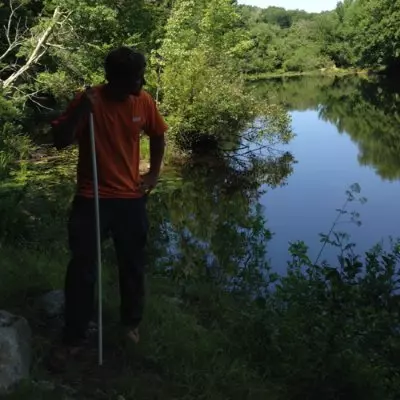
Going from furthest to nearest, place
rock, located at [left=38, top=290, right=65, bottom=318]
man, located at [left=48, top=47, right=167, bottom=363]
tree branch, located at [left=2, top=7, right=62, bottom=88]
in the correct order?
tree branch, located at [left=2, top=7, right=62, bottom=88]
rock, located at [left=38, top=290, right=65, bottom=318]
man, located at [left=48, top=47, right=167, bottom=363]

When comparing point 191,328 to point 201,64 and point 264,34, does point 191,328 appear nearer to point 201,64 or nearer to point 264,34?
point 201,64

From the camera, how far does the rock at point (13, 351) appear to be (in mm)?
3211

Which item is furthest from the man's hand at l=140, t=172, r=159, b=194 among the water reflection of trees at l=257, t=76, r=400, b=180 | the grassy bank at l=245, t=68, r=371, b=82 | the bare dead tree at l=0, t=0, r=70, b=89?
the grassy bank at l=245, t=68, r=371, b=82

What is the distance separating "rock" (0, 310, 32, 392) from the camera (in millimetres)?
3211

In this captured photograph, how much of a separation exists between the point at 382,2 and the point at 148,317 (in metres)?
77.2

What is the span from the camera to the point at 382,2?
7381cm

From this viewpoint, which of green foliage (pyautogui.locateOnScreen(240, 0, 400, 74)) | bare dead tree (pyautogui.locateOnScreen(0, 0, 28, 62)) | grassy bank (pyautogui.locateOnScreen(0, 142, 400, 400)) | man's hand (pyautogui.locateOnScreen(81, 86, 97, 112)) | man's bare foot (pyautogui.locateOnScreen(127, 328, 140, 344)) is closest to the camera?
man's hand (pyautogui.locateOnScreen(81, 86, 97, 112))

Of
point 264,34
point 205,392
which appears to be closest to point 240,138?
point 205,392

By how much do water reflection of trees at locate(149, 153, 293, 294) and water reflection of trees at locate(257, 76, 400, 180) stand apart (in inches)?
143

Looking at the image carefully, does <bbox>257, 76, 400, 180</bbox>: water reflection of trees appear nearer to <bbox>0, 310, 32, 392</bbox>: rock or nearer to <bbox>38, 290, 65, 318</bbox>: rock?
<bbox>38, 290, 65, 318</bbox>: rock

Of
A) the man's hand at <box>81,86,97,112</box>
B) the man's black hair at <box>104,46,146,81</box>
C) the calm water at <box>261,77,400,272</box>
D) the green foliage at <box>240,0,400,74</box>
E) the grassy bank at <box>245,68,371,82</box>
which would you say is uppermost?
the green foliage at <box>240,0,400,74</box>

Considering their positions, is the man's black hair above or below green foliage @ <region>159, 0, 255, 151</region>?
above

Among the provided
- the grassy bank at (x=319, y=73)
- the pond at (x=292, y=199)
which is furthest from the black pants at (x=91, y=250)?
the grassy bank at (x=319, y=73)

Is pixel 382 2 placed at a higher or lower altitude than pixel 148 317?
higher
